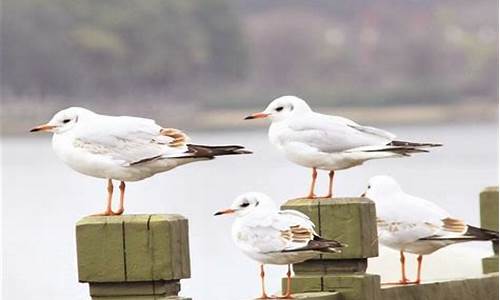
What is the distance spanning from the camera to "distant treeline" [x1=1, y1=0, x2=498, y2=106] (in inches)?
3250

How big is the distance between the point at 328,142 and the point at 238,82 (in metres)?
80.2

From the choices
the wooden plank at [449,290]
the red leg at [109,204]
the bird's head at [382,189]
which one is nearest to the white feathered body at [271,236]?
the red leg at [109,204]

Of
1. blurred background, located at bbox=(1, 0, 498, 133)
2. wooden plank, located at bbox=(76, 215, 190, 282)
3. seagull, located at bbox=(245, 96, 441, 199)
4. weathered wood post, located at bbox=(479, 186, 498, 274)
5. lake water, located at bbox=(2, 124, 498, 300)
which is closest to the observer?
wooden plank, located at bbox=(76, 215, 190, 282)

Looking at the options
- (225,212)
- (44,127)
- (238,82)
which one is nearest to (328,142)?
(225,212)

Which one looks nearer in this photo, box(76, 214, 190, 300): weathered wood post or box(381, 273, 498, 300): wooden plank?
box(76, 214, 190, 300): weathered wood post

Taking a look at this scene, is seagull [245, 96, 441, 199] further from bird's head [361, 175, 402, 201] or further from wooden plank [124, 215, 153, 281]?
wooden plank [124, 215, 153, 281]

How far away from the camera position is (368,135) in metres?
8.22

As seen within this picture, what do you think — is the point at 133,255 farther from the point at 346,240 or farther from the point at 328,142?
the point at 328,142

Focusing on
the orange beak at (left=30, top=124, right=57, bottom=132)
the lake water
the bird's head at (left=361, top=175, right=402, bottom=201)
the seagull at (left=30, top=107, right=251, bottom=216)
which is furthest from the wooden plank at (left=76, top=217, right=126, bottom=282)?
the lake water

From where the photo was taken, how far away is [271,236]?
7.57 metres

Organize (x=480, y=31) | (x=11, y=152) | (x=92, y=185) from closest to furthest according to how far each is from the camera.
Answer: (x=92, y=185), (x=11, y=152), (x=480, y=31)

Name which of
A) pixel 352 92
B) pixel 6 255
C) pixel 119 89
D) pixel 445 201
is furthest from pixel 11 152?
pixel 6 255

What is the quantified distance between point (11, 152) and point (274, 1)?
4693 cm

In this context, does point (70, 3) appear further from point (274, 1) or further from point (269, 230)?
point (269, 230)
